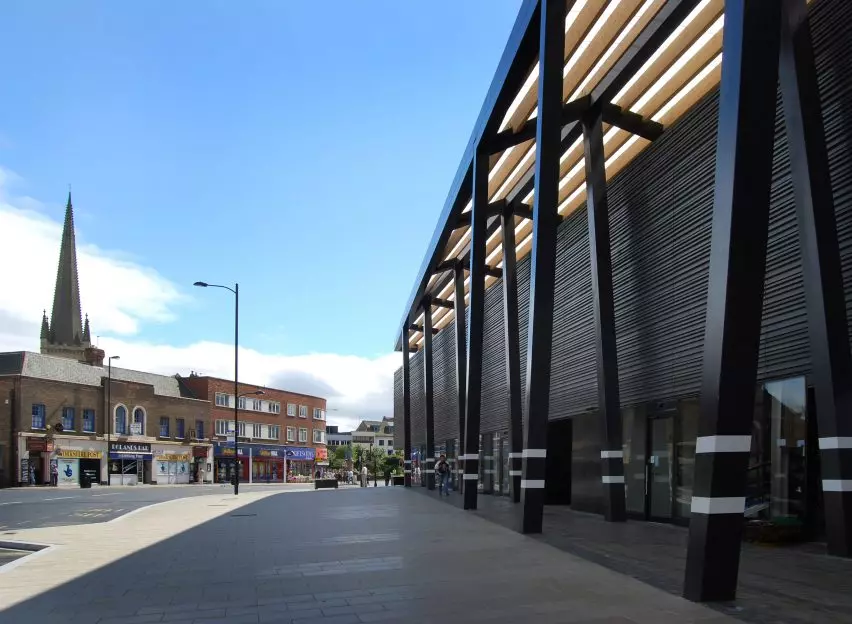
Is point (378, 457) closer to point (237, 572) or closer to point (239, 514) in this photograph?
point (239, 514)

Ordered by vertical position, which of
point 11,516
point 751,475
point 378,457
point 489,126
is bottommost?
point 378,457

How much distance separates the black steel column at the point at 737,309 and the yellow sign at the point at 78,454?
57.3 metres

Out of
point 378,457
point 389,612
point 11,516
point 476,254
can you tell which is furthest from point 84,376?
point 378,457

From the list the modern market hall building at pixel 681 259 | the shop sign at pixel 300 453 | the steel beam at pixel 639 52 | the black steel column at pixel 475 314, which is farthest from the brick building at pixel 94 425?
the steel beam at pixel 639 52

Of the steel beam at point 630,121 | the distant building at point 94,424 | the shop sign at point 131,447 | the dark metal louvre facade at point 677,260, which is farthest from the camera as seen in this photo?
the shop sign at point 131,447

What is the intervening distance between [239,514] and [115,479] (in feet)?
147

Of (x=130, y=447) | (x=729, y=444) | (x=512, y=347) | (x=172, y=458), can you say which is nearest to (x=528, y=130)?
(x=512, y=347)

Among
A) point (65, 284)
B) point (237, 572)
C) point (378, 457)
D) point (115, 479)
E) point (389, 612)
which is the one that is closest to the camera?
point (389, 612)

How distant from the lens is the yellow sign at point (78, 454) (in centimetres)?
5620

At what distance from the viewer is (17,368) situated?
5691 centimetres

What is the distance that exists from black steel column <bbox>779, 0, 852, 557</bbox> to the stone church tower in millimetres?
103974

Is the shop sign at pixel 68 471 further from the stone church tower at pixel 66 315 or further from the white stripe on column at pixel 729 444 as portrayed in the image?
the white stripe on column at pixel 729 444

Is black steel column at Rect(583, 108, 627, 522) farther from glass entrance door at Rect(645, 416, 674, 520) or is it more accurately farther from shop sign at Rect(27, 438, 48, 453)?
shop sign at Rect(27, 438, 48, 453)

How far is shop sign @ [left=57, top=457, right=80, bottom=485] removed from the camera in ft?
184
